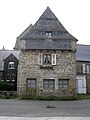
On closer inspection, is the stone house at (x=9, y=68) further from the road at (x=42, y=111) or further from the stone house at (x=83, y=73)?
the road at (x=42, y=111)

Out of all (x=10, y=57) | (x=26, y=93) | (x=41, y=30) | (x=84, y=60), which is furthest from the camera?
(x=10, y=57)

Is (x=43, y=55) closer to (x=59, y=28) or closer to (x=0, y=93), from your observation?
(x=59, y=28)

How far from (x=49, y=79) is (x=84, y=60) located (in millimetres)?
13514

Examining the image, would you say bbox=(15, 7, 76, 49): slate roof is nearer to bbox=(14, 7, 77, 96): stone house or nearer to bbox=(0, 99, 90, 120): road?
bbox=(14, 7, 77, 96): stone house

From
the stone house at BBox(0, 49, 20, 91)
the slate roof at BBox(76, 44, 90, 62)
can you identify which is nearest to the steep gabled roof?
the slate roof at BBox(76, 44, 90, 62)

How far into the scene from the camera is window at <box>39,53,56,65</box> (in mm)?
29931

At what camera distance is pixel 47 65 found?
2986 cm

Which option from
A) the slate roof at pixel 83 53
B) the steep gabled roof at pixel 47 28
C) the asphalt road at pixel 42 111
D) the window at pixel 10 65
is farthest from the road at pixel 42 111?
the window at pixel 10 65

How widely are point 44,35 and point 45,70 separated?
14.3ft

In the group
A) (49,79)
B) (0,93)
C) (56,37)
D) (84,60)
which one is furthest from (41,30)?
(84,60)

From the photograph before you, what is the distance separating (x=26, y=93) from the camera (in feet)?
95.9

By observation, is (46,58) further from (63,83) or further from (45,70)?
(63,83)

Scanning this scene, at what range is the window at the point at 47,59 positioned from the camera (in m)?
29.9

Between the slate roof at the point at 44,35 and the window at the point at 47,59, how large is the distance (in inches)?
→ 38.2
